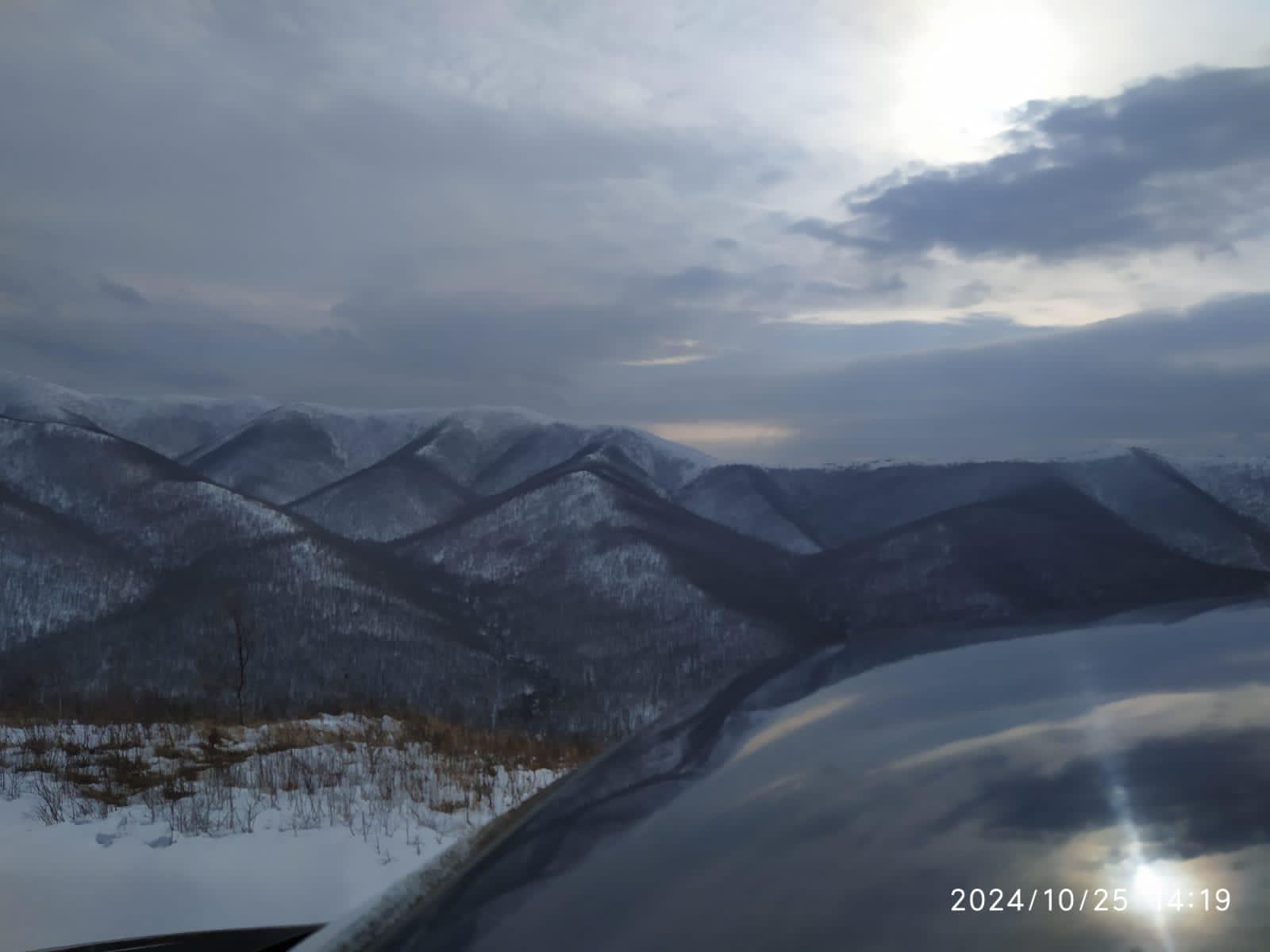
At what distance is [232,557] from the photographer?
5891 inches

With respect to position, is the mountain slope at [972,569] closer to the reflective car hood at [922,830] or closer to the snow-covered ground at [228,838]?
the snow-covered ground at [228,838]

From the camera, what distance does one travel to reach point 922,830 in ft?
4.35

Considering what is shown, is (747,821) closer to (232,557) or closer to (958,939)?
(958,939)

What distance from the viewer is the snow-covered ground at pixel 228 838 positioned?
4.71m

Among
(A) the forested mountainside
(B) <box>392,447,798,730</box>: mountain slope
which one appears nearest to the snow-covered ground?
(A) the forested mountainside

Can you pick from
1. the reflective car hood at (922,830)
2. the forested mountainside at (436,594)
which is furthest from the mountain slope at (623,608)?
the reflective car hood at (922,830)

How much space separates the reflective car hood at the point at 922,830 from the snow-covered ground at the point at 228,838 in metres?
1.66

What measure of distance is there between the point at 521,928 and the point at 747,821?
454 millimetres

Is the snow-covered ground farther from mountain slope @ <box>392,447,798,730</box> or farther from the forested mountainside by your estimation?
mountain slope @ <box>392,447,798,730</box>

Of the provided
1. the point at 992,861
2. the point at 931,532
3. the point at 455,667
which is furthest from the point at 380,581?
the point at 992,861

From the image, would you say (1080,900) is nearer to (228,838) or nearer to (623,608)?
(228,838)

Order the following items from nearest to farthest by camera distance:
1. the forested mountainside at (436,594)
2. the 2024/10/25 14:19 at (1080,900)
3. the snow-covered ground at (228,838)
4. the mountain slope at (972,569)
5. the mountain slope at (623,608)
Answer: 1. the 2024/10/25 14:19 at (1080,900)
2. the snow-covered ground at (228,838)
3. the forested mountainside at (436,594)
4. the mountain slope at (623,608)
5. the mountain slope at (972,569)

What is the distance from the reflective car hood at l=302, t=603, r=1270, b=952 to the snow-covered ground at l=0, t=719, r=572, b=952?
5.43ft

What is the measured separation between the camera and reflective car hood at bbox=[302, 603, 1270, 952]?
1.08m
